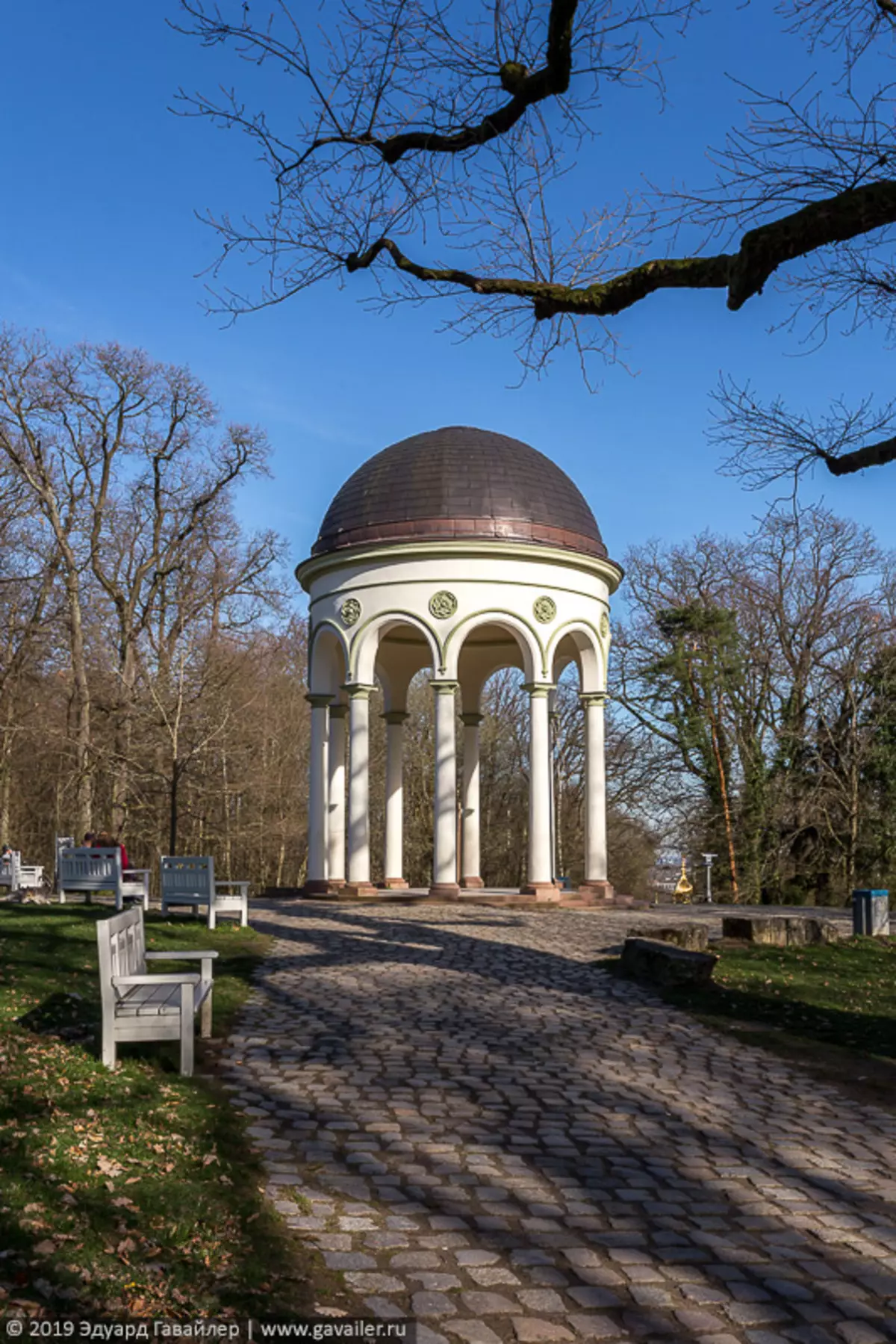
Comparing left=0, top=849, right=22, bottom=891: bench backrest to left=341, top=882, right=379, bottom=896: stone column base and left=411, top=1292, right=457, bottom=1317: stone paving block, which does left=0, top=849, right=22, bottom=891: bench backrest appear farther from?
left=411, top=1292, right=457, bottom=1317: stone paving block

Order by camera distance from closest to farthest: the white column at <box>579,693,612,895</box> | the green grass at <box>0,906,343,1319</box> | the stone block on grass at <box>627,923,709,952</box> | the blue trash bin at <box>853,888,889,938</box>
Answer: the green grass at <box>0,906,343,1319</box>, the stone block on grass at <box>627,923,709,952</box>, the blue trash bin at <box>853,888,889,938</box>, the white column at <box>579,693,612,895</box>

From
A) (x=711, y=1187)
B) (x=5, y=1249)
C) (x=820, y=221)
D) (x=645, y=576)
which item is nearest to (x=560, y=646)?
(x=645, y=576)

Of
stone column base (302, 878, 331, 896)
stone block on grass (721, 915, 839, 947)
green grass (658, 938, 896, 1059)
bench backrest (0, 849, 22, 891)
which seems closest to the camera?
green grass (658, 938, 896, 1059)

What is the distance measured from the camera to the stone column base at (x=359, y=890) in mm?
20453

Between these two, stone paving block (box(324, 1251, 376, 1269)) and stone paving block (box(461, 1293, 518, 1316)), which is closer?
stone paving block (box(461, 1293, 518, 1316))

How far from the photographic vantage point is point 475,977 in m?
10.8

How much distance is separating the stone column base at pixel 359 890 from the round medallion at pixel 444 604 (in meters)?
5.02

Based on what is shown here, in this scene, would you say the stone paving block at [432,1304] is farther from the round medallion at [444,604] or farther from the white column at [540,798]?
the round medallion at [444,604]

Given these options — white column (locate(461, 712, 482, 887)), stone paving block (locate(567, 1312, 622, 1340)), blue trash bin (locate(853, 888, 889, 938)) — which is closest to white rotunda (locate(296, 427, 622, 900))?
white column (locate(461, 712, 482, 887))

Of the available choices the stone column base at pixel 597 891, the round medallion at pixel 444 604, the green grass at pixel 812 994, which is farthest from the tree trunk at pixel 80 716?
the green grass at pixel 812 994

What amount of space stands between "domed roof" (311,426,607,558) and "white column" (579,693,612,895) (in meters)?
3.07

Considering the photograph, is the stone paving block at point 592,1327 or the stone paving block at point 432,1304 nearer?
the stone paving block at point 592,1327

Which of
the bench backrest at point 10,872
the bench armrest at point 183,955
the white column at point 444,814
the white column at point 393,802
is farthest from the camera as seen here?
the white column at point 393,802

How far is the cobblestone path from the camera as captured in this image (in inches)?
150
